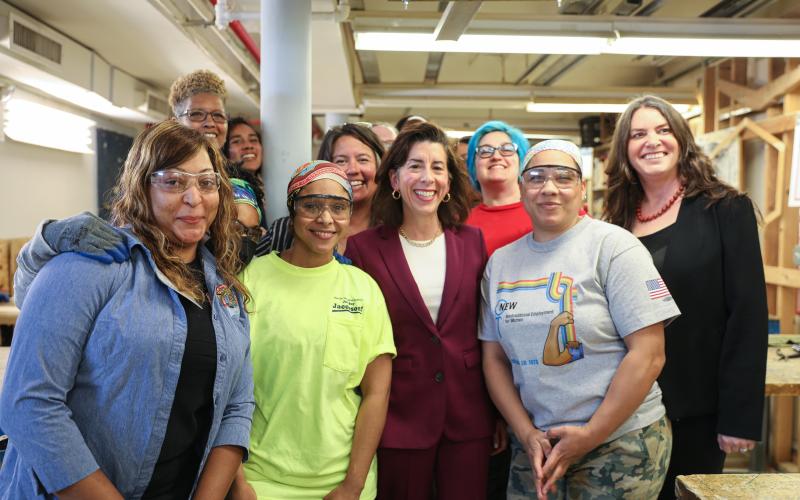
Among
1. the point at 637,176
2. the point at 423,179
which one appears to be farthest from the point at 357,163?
the point at 637,176

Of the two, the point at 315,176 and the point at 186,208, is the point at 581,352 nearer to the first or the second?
the point at 315,176

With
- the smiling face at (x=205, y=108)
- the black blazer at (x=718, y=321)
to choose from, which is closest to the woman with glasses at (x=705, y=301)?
the black blazer at (x=718, y=321)

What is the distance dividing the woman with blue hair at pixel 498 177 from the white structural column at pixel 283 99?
2.55 feet

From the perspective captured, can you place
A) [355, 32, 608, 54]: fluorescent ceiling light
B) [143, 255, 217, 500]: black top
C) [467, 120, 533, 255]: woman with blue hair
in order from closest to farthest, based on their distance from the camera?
1. [143, 255, 217, 500]: black top
2. [467, 120, 533, 255]: woman with blue hair
3. [355, 32, 608, 54]: fluorescent ceiling light

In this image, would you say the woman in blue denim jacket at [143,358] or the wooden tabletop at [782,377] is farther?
the wooden tabletop at [782,377]

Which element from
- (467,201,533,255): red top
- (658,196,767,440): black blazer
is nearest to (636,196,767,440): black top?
(658,196,767,440): black blazer

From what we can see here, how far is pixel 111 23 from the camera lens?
4602 mm

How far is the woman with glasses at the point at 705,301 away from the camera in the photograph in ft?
6.08

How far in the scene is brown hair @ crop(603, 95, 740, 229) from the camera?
1.99 meters

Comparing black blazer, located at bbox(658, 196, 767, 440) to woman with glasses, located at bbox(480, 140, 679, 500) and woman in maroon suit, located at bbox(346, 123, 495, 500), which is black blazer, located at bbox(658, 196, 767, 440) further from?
woman in maroon suit, located at bbox(346, 123, 495, 500)

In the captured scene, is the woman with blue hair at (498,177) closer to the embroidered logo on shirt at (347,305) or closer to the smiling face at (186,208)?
the embroidered logo on shirt at (347,305)

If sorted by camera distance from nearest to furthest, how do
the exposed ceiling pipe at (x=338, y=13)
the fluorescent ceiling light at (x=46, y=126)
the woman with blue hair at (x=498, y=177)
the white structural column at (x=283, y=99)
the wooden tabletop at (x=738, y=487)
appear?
the wooden tabletop at (x=738, y=487) < the woman with blue hair at (x=498, y=177) < the white structural column at (x=283, y=99) < the exposed ceiling pipe at (x=338, y=13) < the fluorescent ceiling light at (x=46, y=126)

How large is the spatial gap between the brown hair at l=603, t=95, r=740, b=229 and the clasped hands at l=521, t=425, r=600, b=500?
2.91ft

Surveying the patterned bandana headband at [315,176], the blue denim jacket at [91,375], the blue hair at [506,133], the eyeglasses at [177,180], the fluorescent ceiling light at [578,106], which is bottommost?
the blue denim jacket at [91,375]
